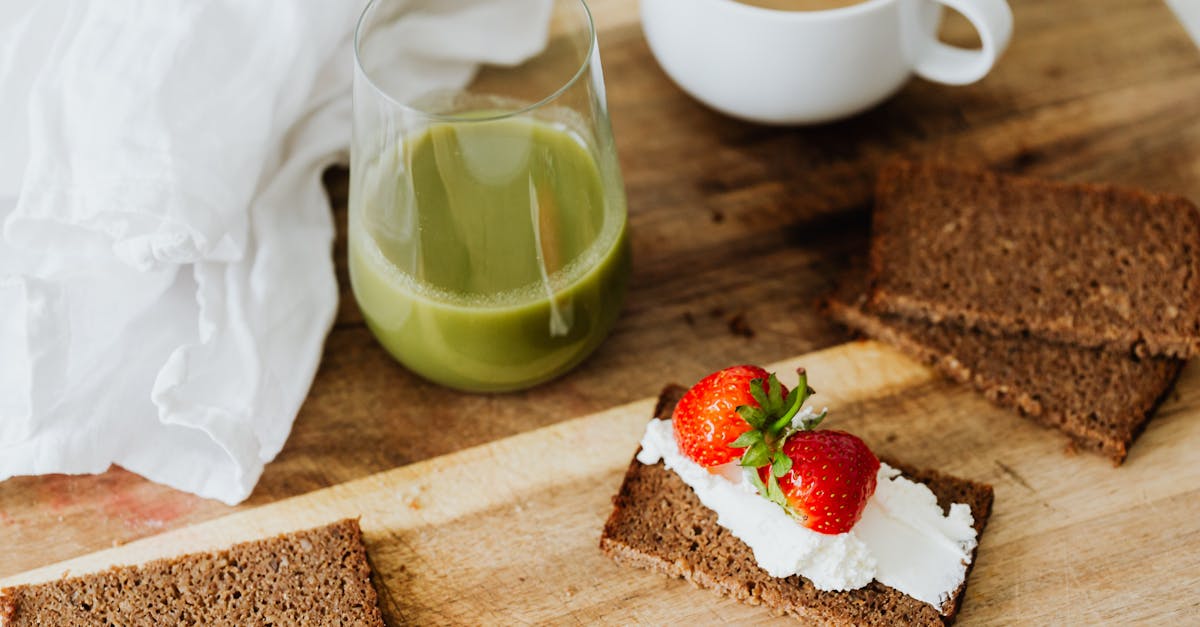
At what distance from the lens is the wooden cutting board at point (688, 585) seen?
165 centimetres

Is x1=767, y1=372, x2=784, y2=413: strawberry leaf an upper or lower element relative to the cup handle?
lower

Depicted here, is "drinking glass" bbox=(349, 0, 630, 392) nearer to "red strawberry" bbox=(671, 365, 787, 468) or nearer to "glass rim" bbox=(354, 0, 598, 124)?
"glass rim" bbox=(354, 0, 598, 124)

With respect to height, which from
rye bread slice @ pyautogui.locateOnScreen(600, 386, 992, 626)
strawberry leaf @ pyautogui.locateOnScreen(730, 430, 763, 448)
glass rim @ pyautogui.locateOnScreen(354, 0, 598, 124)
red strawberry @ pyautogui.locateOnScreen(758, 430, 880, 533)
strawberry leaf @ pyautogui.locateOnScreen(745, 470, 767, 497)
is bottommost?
rye bread slice @ pyautogui.locateOnScreen(600, 386, 992, 626)

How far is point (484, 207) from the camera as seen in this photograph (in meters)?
1.61

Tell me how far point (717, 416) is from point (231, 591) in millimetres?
699

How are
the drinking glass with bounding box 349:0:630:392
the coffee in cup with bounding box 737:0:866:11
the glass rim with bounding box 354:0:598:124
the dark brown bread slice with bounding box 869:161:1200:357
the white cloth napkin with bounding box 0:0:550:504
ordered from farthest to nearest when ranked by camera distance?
1. the coffee in cup with bounding box 737:0:866:11
2. the dark brown bread slice with bounding box 869:161:1200:357
3. the white cloth napkin with bounding box 0:0:550:504
4. the drinking glass with bounding box 349:0:630:392
5. the glass rim with bounding box 354:0:598:124

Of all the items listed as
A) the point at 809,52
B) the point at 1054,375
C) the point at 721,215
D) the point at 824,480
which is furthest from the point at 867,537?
the point at 809,52

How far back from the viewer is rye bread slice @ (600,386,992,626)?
159 centimetres

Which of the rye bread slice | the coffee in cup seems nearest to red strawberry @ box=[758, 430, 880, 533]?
the rye bread slice

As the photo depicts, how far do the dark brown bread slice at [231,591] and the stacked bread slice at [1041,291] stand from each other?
2.87 feet

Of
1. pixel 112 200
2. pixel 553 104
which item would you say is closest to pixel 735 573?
pixel 553 104

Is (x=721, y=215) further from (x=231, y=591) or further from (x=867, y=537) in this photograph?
(x=231, y=591)

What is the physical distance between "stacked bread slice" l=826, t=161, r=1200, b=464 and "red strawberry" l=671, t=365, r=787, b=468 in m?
0.41

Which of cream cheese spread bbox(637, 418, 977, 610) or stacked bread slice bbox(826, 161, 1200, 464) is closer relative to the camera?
cream cheese spread bbox(637, 418, 977, 610)
